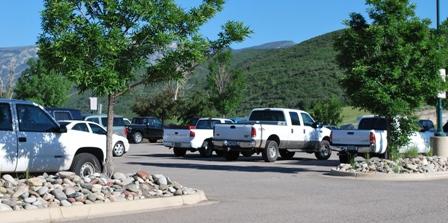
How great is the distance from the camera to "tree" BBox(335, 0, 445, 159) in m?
19.0

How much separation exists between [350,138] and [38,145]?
12.2m

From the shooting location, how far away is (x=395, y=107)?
62.2 feet

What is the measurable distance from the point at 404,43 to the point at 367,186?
4.63m

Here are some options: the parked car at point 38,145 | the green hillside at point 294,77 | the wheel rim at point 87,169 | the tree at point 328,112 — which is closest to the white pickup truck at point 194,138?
the parked car at point 38,145

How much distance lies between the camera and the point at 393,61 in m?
19.2

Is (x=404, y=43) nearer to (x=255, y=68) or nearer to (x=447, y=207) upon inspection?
(x=447, y=207)

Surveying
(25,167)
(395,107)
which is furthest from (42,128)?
(395,107)

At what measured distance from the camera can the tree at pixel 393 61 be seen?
18984 mm

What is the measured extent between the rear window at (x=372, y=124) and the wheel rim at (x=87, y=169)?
12616 millimetres

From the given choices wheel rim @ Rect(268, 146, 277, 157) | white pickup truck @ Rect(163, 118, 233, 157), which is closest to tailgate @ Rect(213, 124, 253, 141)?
wheel rim @ Rect(268, 146, 277, 157)

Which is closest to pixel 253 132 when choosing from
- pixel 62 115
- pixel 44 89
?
pixel 62 115

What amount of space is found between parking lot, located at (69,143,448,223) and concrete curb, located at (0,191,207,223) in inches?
13.8

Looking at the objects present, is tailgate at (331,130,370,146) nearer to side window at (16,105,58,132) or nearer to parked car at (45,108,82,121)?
side window at (16,105,58,132)

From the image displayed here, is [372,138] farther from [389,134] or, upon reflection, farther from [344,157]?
[389,134]
